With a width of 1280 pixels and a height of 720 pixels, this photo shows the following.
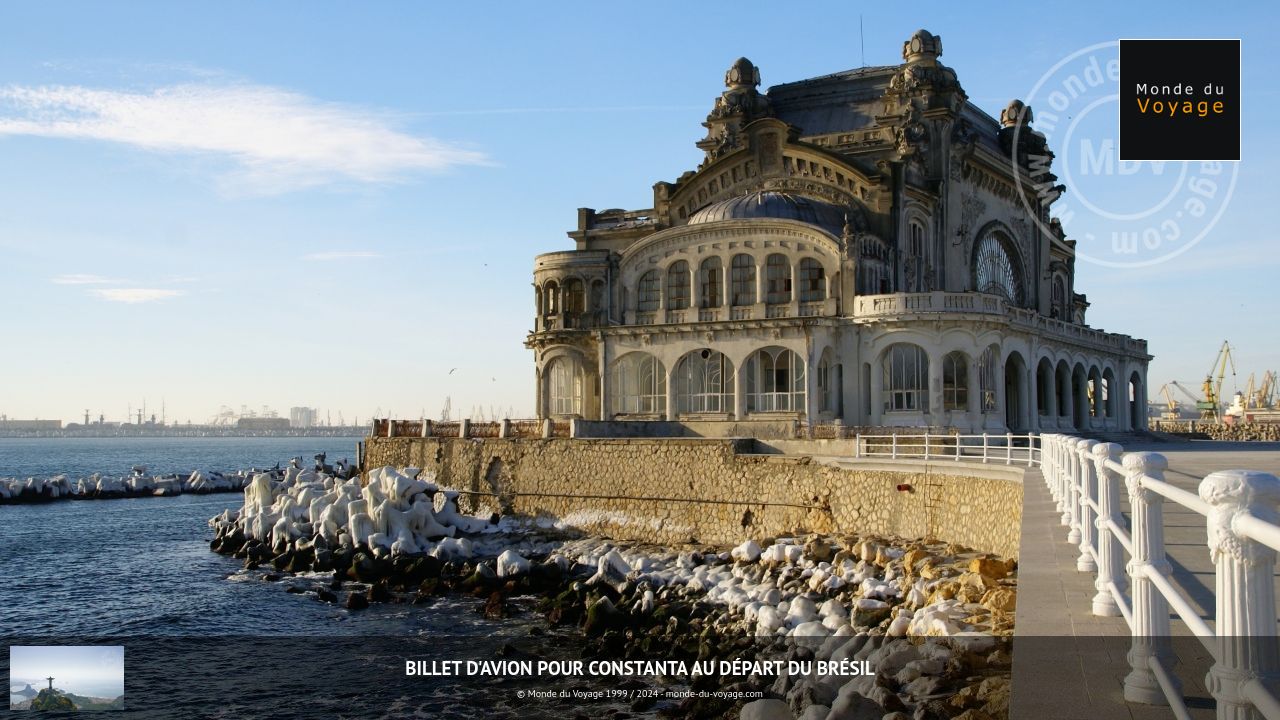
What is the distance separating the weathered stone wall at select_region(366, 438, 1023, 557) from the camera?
2459 centimetres

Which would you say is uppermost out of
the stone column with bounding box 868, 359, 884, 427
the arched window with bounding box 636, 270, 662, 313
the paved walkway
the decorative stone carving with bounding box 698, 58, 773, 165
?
the decorative stone carving with bounding box 698, 58, 773, 165

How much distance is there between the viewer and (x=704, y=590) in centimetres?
2544

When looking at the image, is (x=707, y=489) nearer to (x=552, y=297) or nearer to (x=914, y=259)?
(x=914, y=259)

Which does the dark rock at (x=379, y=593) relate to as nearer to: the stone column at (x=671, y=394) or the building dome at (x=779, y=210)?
the stone column at (x=671, y=394)

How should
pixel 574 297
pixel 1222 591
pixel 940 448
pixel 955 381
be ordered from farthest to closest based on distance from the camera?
pixel 574 297
pixel 955 381
pixel 940 448
pixel 1222 591

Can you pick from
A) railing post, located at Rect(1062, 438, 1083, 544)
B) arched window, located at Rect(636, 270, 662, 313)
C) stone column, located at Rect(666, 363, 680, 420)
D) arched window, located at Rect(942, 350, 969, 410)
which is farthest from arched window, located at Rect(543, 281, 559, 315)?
railing post, located at Rect(1062, 438, 1083, 544)

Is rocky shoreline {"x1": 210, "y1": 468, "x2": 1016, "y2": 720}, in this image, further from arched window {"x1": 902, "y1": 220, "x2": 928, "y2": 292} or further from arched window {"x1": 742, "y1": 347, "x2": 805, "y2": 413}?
arched window {"x1": 902, "y1": 220, "x2": 928, "y2": 292}

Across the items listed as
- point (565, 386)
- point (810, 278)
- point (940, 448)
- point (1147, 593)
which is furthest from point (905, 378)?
point (1147, 593)

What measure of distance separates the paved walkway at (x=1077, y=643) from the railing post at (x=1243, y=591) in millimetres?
1615

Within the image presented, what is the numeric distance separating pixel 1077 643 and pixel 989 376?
32.2m

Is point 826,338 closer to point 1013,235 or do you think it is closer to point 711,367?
point 711,367

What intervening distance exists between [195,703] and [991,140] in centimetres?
4391

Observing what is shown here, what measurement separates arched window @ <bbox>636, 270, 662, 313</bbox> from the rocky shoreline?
10.1 meters

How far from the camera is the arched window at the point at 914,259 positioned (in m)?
42.1
